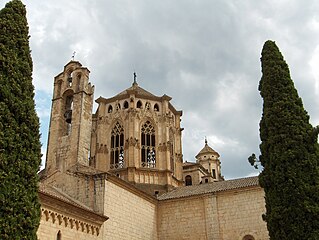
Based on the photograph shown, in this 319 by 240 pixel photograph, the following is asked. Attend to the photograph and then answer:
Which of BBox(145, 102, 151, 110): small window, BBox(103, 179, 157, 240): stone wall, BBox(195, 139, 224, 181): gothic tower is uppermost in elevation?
BBox(195, 139, 224, 181): gothic tower

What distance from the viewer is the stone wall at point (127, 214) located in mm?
16484

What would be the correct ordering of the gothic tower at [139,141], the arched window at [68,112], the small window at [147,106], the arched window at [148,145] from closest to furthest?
the arched window at [68,112], the gothic tower at [139,141], the arched window at [148,145], the small window at [147,106]

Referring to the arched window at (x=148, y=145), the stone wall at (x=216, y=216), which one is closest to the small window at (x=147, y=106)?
the arched window at (x=148, y=145)

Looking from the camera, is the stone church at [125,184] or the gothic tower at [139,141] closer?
the stone church at [125,184]

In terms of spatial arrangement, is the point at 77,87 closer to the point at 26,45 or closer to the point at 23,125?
the point at 26,45

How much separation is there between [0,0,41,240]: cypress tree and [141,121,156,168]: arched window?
16.5 m

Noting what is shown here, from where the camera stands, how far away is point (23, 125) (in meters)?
9.87

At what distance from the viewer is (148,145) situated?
2717 centimetres

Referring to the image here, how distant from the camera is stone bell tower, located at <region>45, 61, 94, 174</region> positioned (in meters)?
18.0

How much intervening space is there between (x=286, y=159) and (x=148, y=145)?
1604cm

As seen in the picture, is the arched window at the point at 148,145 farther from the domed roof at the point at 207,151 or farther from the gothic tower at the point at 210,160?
the domed roof at the point at 207,151

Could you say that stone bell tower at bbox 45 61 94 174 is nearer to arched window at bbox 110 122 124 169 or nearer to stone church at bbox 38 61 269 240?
stone church at bbox 38 61 269 240

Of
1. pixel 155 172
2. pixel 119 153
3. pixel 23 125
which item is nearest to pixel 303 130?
pixel 23 125

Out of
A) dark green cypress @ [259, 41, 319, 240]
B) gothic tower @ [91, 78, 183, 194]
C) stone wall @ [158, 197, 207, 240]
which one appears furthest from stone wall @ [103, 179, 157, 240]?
dark green cypress @ [259, 41, 319, 240]
